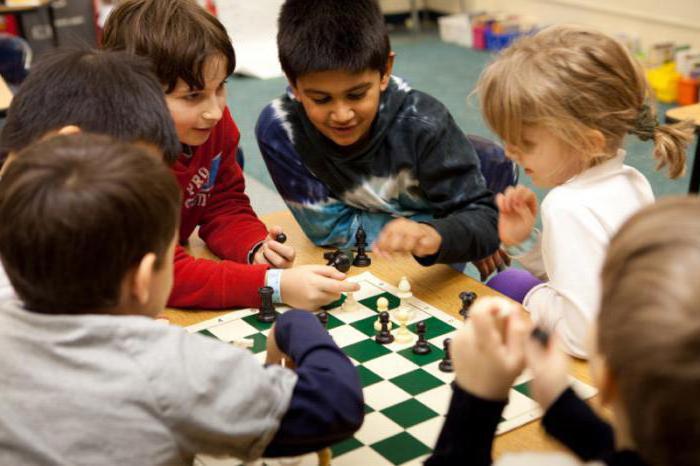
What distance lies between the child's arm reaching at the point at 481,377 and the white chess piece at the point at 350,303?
67 centimetres

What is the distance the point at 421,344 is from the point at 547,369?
1.82ft

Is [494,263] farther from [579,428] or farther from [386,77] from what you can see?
[579,428]

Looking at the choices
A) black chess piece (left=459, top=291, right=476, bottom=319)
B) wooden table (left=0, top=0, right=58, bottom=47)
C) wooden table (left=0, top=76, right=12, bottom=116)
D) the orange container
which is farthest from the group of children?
wooden table (left=0, top=0, right=58, bottom=47)

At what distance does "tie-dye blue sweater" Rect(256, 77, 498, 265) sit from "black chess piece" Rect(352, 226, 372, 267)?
6cm

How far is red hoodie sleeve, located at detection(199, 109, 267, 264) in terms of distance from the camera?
207 cm

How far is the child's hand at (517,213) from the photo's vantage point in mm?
1823

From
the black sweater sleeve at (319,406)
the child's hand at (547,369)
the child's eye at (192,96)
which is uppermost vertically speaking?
the child's eye at (192,96)

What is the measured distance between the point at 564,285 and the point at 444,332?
9.3 inches

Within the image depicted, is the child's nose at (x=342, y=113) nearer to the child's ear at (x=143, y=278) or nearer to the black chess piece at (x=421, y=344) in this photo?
the black chess piece at (x=421, y=344)

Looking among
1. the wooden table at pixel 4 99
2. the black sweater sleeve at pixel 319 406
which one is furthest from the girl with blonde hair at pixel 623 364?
the wooden table at pixel 4 99

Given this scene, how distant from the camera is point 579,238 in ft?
5.13

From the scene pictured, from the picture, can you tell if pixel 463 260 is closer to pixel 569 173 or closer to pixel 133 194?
pixel 569 173

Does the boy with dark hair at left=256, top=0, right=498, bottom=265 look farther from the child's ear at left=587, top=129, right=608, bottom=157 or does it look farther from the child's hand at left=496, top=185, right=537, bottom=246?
the child's ear at left=587, top=129, right=608, bottom=157

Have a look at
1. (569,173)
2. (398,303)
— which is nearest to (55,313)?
(398,303)
